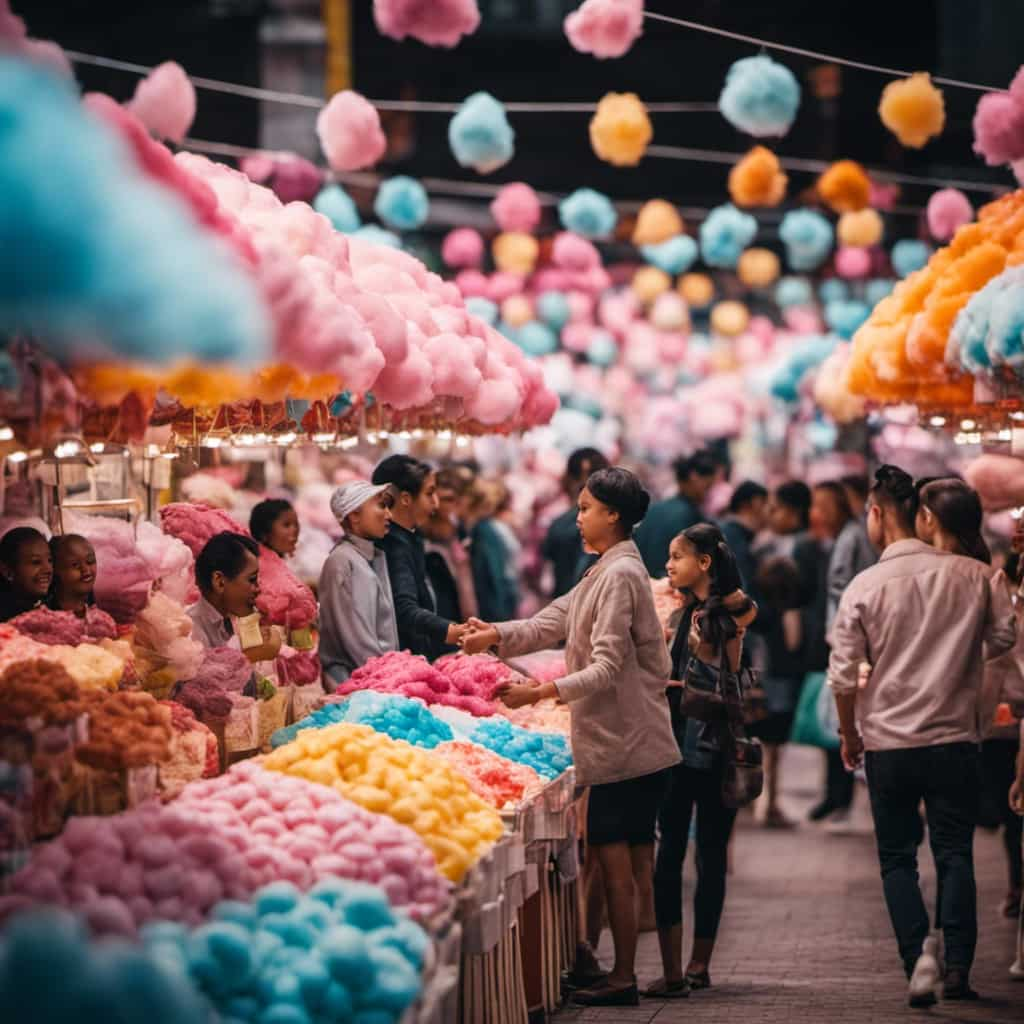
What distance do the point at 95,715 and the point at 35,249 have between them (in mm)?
2092

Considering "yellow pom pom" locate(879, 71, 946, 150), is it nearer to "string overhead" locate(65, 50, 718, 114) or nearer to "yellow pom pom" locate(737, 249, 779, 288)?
"string overhead" locate(65, 50, 718, 114)

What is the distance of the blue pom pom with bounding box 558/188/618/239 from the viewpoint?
50.6 feet

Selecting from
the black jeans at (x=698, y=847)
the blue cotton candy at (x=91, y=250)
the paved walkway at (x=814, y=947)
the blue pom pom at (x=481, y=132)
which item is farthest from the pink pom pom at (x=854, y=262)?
the blue cotton candy at (x=91, y=250)

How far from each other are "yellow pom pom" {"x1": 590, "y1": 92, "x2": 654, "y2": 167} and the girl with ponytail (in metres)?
5.74

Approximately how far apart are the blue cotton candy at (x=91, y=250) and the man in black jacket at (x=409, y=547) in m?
4.81

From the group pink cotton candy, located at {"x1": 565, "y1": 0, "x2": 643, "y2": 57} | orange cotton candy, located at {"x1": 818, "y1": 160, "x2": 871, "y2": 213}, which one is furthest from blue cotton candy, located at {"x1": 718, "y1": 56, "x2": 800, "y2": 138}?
orange cotton candy, located at {"x1": 818, "y1": 160, "x2": 871, "y2": 213}

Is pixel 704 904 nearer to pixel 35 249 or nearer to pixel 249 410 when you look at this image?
pixel 249 410

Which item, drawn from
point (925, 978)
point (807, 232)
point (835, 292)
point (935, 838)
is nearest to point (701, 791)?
point (935, 838)

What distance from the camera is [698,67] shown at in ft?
87.7

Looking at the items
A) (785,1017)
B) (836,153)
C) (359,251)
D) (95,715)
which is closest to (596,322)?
(836,153)

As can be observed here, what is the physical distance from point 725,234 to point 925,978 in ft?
35.3

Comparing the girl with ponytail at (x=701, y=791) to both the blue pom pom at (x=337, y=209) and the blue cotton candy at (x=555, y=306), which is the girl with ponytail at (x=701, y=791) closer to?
the blue pom pom at (x=337, y=209)

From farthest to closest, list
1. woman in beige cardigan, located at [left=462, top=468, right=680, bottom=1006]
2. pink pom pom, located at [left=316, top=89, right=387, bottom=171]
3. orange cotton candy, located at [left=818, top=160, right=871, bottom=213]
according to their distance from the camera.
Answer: orange cotton candy, located at [left=818, top=160, right=871, bottom=213]
pink pom pom, located at [left=316, top=89, right=387, bottom=171]
woman in beige cardigan, located at [left=462, top=468, right=680, bottom=1006]

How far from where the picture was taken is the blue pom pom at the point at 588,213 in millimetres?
15438
